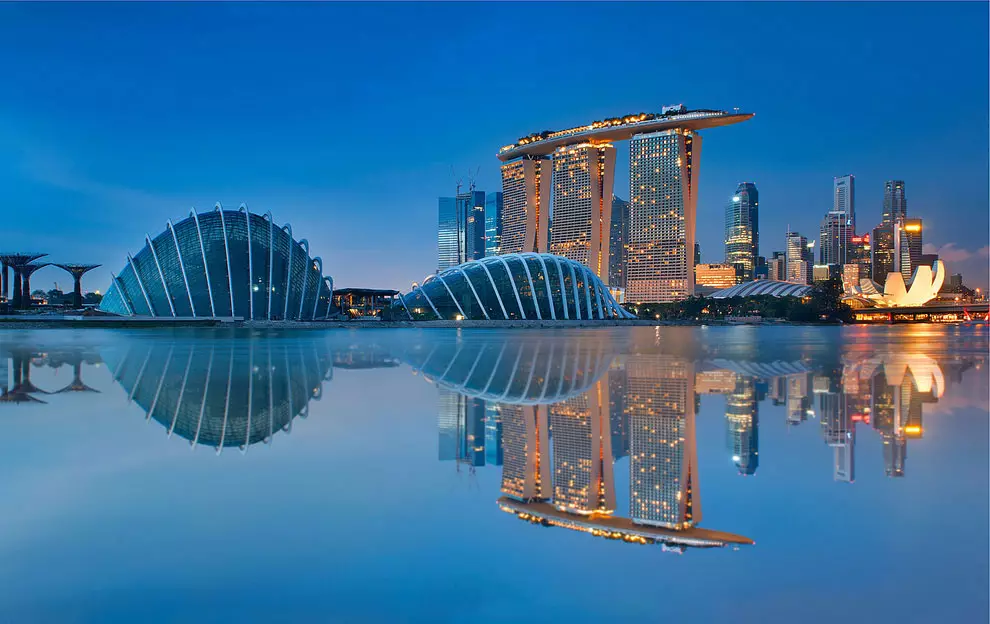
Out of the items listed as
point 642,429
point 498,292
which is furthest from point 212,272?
point 642,429

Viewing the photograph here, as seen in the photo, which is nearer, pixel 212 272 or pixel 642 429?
pixel 642 429

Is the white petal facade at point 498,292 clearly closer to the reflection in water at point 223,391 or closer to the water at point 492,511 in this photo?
the reflection in water at point 223,391

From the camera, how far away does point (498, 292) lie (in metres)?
90.2

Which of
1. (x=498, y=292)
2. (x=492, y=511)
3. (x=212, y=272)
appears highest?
(x=212, y=272)

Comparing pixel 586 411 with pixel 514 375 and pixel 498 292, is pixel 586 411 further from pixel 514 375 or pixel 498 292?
pixel 498 292

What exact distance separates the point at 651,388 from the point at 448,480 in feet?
30.3

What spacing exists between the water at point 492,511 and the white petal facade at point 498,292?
7703 centimetres

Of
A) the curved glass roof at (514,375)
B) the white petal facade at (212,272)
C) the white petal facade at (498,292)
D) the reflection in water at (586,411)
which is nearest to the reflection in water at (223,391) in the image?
the reflection in water at (586,411)

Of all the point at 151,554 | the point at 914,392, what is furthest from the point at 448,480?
the point at 914,392

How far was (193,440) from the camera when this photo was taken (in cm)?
913

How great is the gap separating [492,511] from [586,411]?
5987 millimetres

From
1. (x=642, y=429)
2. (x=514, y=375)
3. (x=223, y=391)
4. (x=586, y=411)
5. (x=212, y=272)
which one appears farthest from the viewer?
(x=212, y=272)

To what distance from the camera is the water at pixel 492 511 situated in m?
4.31

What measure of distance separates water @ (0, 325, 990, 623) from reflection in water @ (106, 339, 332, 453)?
118 millimetres
